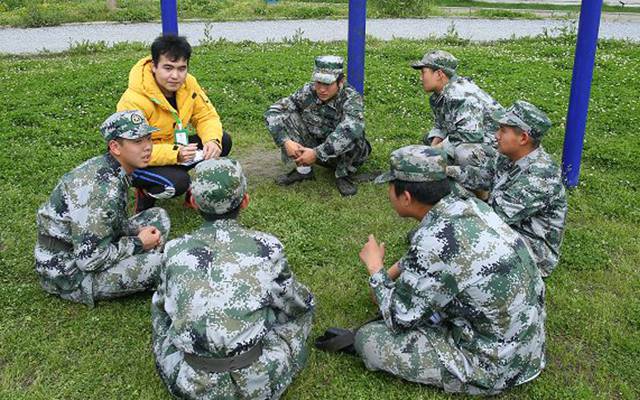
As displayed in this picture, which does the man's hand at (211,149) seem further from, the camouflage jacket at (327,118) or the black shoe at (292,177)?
the black shoe at (292,177)

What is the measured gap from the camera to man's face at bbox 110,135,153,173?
423cm

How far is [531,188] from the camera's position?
442 centimetres

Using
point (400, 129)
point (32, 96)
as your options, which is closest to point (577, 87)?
point (400, 129)

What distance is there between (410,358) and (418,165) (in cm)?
106

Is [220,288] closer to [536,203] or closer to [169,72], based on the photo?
[536,203]

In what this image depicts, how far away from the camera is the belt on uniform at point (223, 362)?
3227 millimetres

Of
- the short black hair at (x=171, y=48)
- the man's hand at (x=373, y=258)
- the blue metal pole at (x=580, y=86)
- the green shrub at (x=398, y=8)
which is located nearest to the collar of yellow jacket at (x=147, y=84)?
the short black hair at (x=171, y=48)

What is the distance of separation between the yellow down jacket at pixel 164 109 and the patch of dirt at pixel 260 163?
0.95 m

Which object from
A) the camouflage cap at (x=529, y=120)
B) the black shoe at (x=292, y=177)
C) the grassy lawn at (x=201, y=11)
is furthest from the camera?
the grassy lawn at (x=201, y=11)

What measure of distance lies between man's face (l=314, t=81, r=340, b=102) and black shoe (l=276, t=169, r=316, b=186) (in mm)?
815

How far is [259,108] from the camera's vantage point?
848cm

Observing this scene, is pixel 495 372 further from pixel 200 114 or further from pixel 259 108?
pixel 259 108

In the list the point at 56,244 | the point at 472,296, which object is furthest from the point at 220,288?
the point at 56,244

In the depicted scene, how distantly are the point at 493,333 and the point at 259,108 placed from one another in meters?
5.66
